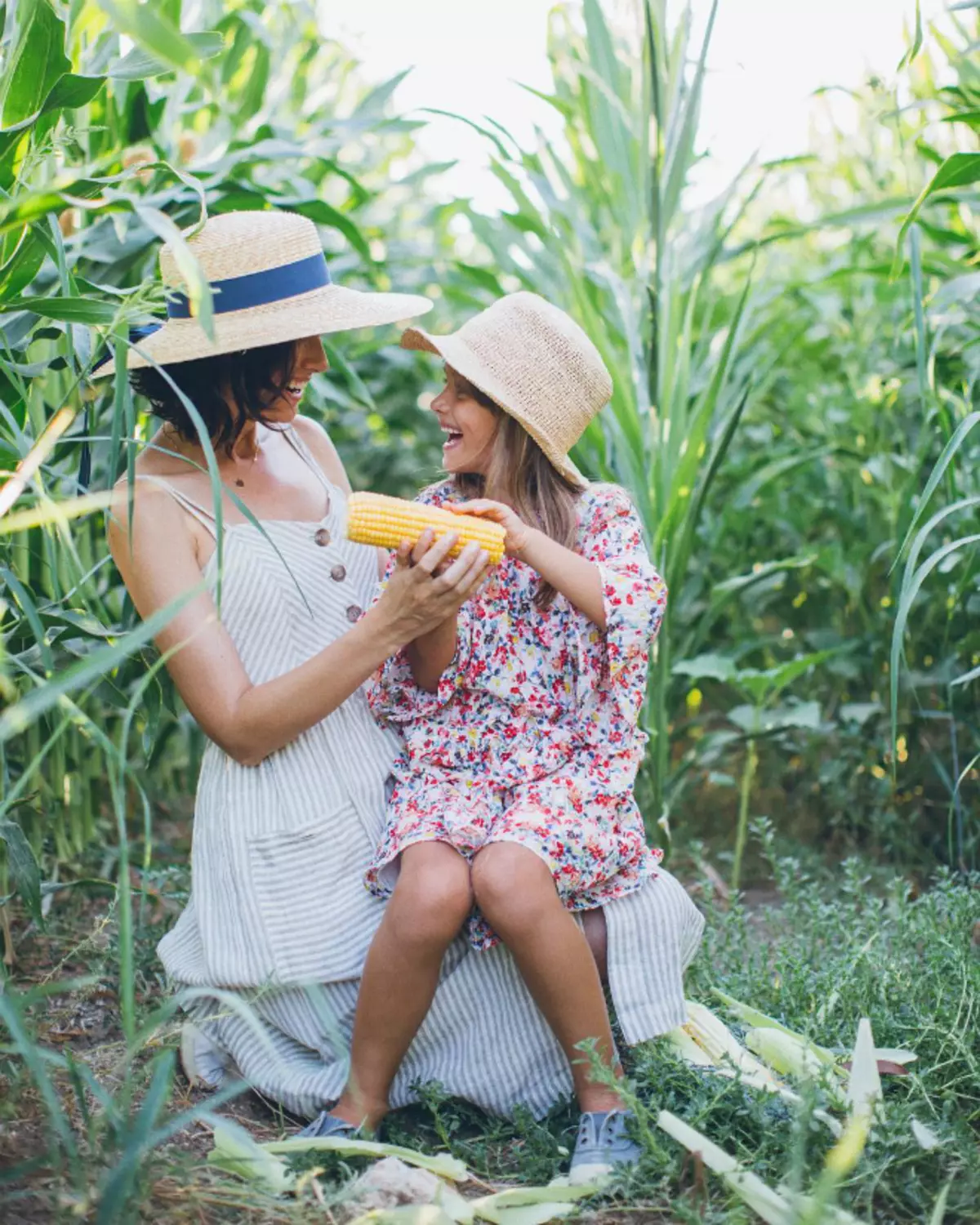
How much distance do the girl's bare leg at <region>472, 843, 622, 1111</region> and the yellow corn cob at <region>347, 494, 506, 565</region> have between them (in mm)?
433

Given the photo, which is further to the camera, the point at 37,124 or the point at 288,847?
the point at 288,847

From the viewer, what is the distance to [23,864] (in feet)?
6.10

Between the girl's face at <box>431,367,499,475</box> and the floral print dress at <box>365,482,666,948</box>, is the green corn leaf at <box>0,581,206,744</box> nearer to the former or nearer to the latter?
the floral print dress at <box>365,482,666,948</box>

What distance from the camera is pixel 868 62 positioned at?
3402 mm

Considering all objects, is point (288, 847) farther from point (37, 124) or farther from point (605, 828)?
point (37, 124)

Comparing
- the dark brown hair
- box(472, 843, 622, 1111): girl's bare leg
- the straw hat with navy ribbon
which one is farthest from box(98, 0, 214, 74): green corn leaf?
box(472, 843, 622, 1111): girl's bare leg

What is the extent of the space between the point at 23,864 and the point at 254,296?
3.00ft

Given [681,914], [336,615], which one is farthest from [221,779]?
[681,914]

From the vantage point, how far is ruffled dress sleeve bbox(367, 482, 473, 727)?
2.10m

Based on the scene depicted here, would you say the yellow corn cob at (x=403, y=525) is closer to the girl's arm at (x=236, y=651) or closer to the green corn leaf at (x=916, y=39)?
the girl's arm at (x=236, y=651)

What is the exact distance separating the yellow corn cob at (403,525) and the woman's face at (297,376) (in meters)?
0.30

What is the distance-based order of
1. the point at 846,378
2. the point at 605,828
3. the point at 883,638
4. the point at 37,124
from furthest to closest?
the point at 846,378
the point at 883,638
the point at 605,828
the point at 37,124

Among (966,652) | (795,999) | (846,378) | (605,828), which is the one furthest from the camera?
(846,378)

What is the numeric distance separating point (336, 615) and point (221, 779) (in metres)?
0.32
